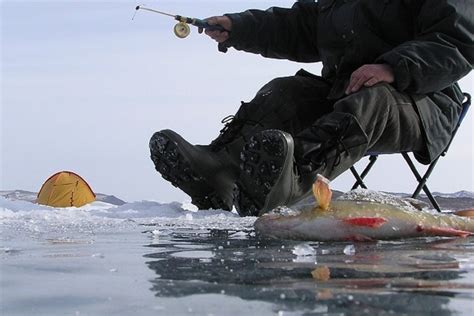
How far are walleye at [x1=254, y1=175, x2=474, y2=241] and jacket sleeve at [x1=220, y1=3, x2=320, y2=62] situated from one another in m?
2.18

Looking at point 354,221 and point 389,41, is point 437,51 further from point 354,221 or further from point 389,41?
point 354,221

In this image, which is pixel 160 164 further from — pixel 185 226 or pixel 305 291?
pixel 305 291

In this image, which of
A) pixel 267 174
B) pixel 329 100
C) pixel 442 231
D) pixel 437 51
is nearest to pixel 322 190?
pixel 442 231

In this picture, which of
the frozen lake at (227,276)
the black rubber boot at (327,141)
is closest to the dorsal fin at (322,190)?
the frozen lake at (227,276)

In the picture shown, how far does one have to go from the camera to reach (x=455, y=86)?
12.7 feet

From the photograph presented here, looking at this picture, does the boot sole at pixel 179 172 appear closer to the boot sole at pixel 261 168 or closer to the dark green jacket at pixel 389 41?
the boot sole at pixel 261 168

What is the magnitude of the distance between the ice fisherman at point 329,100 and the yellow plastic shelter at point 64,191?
3229 mm

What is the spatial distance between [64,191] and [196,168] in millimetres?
3613

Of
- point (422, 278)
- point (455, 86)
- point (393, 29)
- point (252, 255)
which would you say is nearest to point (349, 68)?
point (393, 29)

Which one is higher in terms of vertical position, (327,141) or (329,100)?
(329,100)

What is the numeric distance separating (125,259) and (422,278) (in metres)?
0.70

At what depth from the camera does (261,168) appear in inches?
120

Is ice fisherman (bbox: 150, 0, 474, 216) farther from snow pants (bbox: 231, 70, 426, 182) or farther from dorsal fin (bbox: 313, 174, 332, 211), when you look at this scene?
dorsal fin (bbox: 313, 174, 332, 211)

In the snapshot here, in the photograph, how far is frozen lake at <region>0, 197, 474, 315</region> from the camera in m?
0.97
